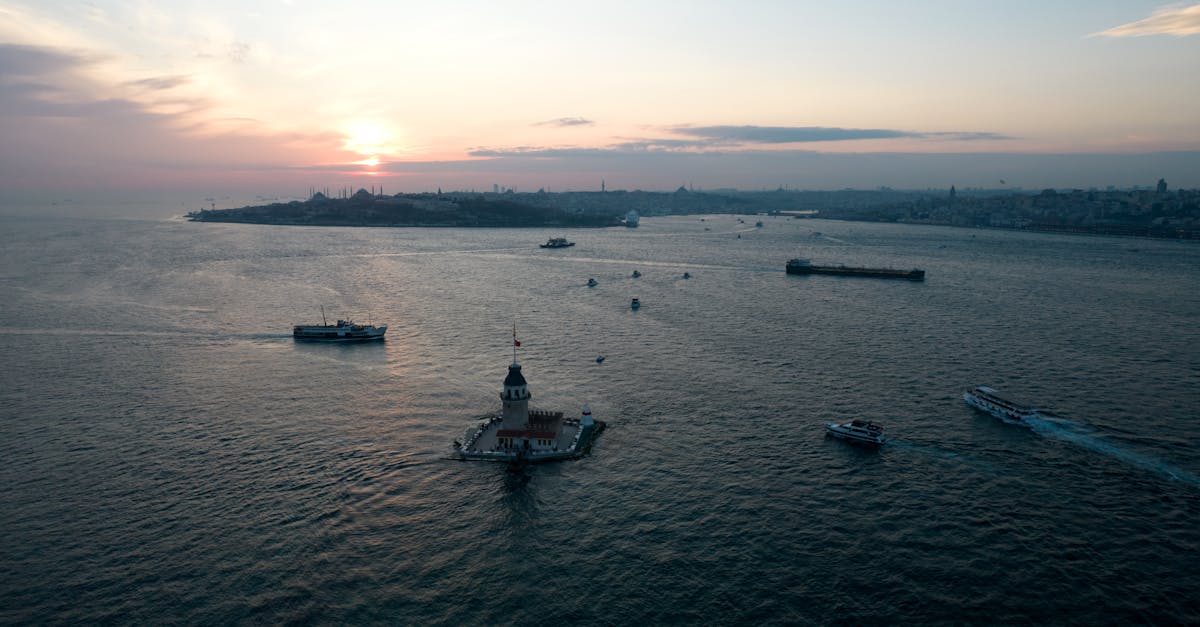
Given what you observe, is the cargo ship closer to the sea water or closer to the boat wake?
the sea water

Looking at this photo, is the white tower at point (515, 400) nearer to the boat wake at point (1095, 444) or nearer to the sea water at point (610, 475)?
the sea water at point (610, 475)

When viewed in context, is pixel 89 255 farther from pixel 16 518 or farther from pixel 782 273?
pixel 782 273

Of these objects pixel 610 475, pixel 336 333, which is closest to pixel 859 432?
pixel 610 475

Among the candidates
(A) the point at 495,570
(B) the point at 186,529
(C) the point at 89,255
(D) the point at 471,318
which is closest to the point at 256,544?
(B) the point at 186,529

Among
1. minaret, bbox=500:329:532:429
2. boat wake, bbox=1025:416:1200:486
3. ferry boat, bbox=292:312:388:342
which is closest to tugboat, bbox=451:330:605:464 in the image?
minaret, bbox=500:329:532:429

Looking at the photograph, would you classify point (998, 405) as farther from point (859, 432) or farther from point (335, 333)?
point (335, 333)
